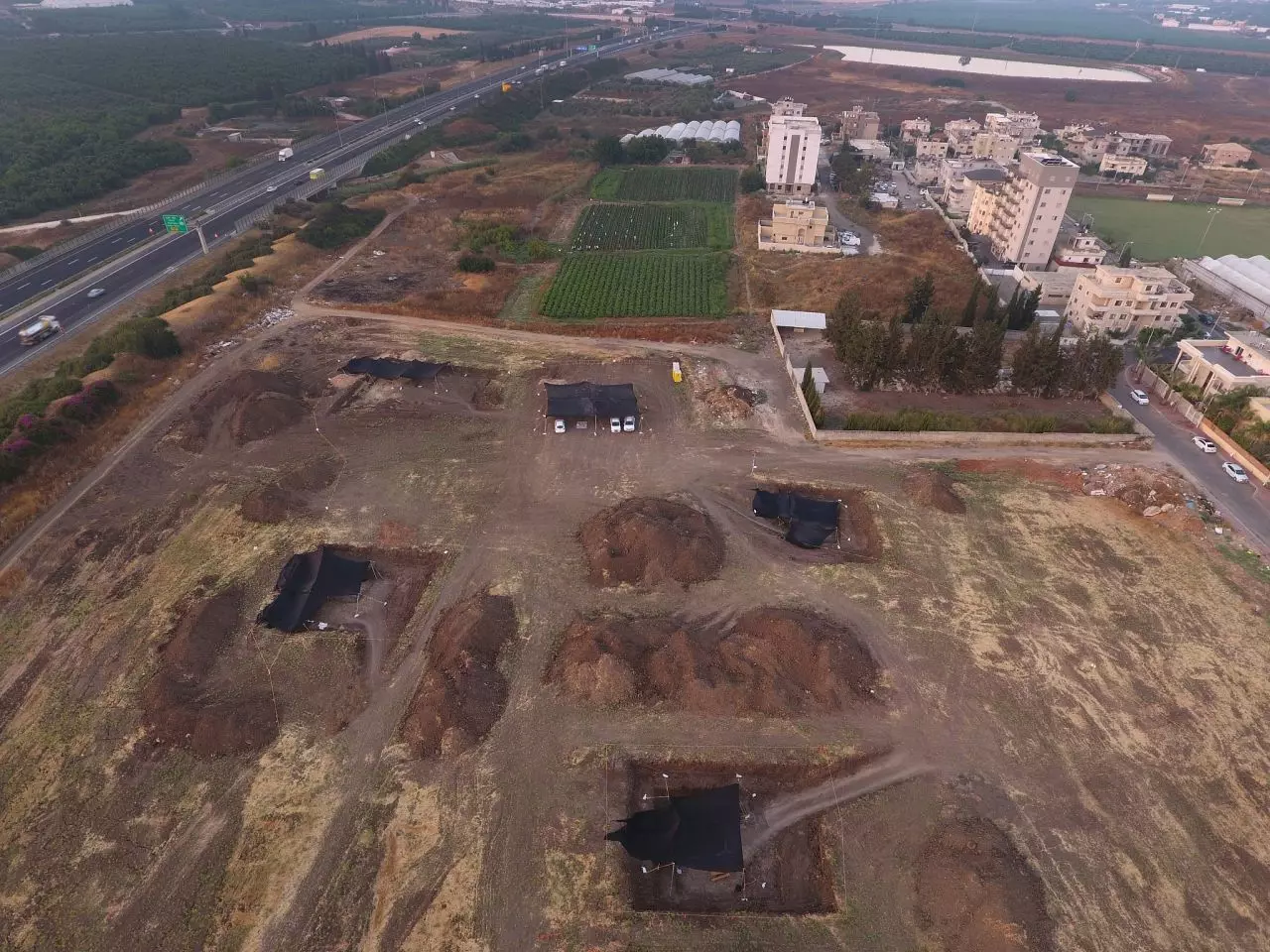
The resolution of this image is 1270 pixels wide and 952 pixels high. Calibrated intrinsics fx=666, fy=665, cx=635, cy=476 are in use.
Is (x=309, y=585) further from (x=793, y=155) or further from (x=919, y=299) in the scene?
(x=793, y=155)

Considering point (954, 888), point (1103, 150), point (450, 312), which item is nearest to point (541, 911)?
point (954, 888)

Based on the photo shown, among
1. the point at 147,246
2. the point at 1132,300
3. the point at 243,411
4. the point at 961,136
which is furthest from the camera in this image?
the point at 961,136

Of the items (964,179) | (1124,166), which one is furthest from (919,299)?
(1124,166)

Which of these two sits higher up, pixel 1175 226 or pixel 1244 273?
pixel 1244 273

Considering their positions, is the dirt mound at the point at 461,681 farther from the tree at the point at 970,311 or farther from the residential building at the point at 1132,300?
the residential building at the point at 1132,300

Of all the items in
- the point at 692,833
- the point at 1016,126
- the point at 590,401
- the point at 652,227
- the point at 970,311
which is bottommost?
the point at 692,833

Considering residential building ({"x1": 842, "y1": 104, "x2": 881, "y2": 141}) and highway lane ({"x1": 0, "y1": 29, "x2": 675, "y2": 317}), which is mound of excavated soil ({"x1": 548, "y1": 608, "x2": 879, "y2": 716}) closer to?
highway lane ({"x1": 0, "y1": 29, "x2": 675, "y2": 317})

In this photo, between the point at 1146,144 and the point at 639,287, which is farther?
the point at 1146,144

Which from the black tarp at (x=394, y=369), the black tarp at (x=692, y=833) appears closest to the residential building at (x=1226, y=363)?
the black tarp at (x=692, y=833)
